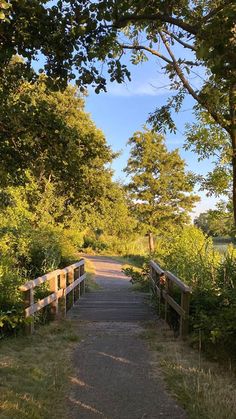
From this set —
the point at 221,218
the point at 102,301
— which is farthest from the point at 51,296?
the point at 221,218

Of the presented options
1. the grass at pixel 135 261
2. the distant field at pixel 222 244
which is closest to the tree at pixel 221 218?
the distant field at pixel 222 244

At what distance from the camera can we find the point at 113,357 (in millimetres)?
6449

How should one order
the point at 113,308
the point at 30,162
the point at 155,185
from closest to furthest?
the point at 30,162 < the point at 113,308 < the point at 155,185

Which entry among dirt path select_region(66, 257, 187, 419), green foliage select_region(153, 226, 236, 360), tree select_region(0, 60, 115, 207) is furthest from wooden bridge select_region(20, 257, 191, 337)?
tree select_region(0, 60, 115, 207)

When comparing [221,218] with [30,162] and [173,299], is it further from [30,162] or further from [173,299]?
[30,162]

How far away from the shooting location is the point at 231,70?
3.22 meters

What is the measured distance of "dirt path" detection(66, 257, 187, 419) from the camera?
178 inches

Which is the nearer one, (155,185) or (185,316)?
(185,316)

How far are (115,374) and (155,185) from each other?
87.6 ft

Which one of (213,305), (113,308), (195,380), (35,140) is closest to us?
(195,380)

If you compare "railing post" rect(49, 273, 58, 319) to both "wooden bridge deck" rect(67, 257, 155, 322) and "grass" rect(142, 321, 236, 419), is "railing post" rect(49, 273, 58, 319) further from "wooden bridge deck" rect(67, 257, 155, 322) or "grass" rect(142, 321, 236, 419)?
"grass" rect(142, 321, 236, 419)

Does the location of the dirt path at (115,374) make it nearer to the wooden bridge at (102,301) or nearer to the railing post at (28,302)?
the wooden bridge at (102,301)

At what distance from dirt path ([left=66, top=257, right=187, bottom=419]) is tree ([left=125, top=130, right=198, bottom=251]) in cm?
2236

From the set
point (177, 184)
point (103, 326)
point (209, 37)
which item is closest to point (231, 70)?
point (209, 37)
